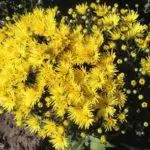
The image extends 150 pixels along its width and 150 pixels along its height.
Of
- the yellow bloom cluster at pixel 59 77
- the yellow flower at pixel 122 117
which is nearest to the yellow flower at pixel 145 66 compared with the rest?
the yellow bloom cluster at pixel 59 77

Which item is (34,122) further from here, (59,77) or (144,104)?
(144,104)

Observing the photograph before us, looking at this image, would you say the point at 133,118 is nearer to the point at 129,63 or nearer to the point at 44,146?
the point at 129,63

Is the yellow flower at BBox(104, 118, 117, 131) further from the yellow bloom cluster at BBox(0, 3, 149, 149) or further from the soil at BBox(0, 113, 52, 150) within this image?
the soil at BBox(0, 113, 52, 150)

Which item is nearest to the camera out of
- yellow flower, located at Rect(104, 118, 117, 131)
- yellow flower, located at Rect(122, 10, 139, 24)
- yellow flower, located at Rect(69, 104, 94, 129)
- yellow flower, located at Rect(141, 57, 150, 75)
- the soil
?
yellow flower, located at Rect(69, 104, 94, 129)

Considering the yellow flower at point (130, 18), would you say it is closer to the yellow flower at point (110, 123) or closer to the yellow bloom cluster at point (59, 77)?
the yellow bloom cluster at point (59, 77)

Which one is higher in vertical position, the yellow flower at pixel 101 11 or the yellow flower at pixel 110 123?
the yellow flower at pixel 101 11

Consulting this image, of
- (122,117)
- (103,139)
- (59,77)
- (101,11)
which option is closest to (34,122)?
(59,77)

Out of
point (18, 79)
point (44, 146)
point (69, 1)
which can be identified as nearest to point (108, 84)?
point (18, 79)

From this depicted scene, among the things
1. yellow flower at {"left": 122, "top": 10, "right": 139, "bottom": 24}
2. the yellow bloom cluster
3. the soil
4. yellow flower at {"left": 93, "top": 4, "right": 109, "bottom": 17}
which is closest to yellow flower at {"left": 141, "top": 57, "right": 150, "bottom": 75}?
the yellow bloom cluster

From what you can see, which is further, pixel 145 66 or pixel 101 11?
pixel 101 11
